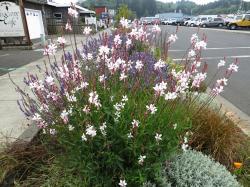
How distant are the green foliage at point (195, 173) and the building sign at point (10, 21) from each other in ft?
54.8

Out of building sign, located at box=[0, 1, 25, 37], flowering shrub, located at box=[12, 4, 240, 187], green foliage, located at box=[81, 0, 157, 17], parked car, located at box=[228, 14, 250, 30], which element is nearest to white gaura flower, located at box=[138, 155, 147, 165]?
flowering shrub, located at box=[12, 4, 240, 187]

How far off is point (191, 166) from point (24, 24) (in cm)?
1643

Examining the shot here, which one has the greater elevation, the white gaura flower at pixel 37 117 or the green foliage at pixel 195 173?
the white gaura flower at pixel 37 117

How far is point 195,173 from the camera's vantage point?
2920 mm

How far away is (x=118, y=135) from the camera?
269 centimetres

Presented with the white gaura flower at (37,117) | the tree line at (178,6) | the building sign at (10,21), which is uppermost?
the white gaura flower at (37,117)

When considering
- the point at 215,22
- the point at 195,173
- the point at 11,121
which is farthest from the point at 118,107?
the point at 215,22

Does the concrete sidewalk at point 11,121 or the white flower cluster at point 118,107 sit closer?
the white flower cluster at point 118,107

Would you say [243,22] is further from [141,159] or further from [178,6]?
[178,6]

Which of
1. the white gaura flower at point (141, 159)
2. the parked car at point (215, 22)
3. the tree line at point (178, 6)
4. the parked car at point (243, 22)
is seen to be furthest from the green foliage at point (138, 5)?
the white gaura flower at point (141, 159)

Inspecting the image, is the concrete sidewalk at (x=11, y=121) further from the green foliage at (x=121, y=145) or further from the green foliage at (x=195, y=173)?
the green foliage at (x=195, y=173)

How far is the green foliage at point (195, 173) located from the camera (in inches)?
113

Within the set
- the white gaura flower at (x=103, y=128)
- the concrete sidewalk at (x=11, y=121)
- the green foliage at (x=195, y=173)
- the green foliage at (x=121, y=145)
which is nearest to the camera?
the white gaura flower at (x=103, y=128)

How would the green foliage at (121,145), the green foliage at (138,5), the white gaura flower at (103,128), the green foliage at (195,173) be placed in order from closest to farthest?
the white gaura flower at (103,128), the green foliage at (121,145), the green foliage at (195,173), the green foliage at (138,5)
